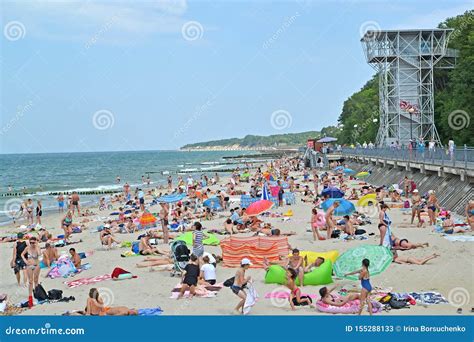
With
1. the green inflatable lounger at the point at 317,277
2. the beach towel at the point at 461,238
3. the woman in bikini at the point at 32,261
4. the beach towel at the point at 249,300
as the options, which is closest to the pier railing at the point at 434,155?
the beach towel at the point at 461,238

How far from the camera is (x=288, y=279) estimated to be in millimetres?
10055

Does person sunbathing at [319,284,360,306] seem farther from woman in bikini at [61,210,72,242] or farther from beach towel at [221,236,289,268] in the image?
woman in bikini at [61,210,72,242]

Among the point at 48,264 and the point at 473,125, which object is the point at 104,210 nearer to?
the point at 48,264

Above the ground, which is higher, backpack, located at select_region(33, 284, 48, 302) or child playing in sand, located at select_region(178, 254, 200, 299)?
child playing in sand, located at select_region(178, 254, 200, 299)

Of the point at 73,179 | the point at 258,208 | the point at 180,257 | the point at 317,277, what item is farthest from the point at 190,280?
the point at 73,179

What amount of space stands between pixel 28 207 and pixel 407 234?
62.3 ft

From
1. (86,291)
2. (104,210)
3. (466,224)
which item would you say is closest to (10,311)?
(86,291)

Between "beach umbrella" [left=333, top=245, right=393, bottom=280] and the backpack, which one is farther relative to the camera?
the backpack

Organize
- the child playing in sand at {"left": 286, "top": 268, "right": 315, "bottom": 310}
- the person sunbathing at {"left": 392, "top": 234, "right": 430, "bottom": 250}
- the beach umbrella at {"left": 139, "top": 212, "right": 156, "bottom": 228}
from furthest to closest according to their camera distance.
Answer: the beach umbrella at {"left": 139, "top": 212, "right": 156, "bottom": 228}, the person sunbathing at {"left": 392, "top": 234, "right": 430, "bottom": 250}, the child playing in sand at {"left": 286, "top": 268, "right": 315, "bottom": 310}

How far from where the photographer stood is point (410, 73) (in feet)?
147

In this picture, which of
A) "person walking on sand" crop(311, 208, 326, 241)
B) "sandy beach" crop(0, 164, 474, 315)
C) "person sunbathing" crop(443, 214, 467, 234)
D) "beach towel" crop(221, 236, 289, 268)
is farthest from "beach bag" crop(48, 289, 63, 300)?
"person sunbathing" crop(443, 214, 467, 234)

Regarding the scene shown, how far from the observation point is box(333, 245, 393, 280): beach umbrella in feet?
34.6

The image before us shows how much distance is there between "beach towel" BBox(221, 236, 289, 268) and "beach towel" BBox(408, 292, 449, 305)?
3.67 m

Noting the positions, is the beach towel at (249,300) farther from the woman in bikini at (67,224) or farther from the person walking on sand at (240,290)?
the woman in bikini at (67,224)
